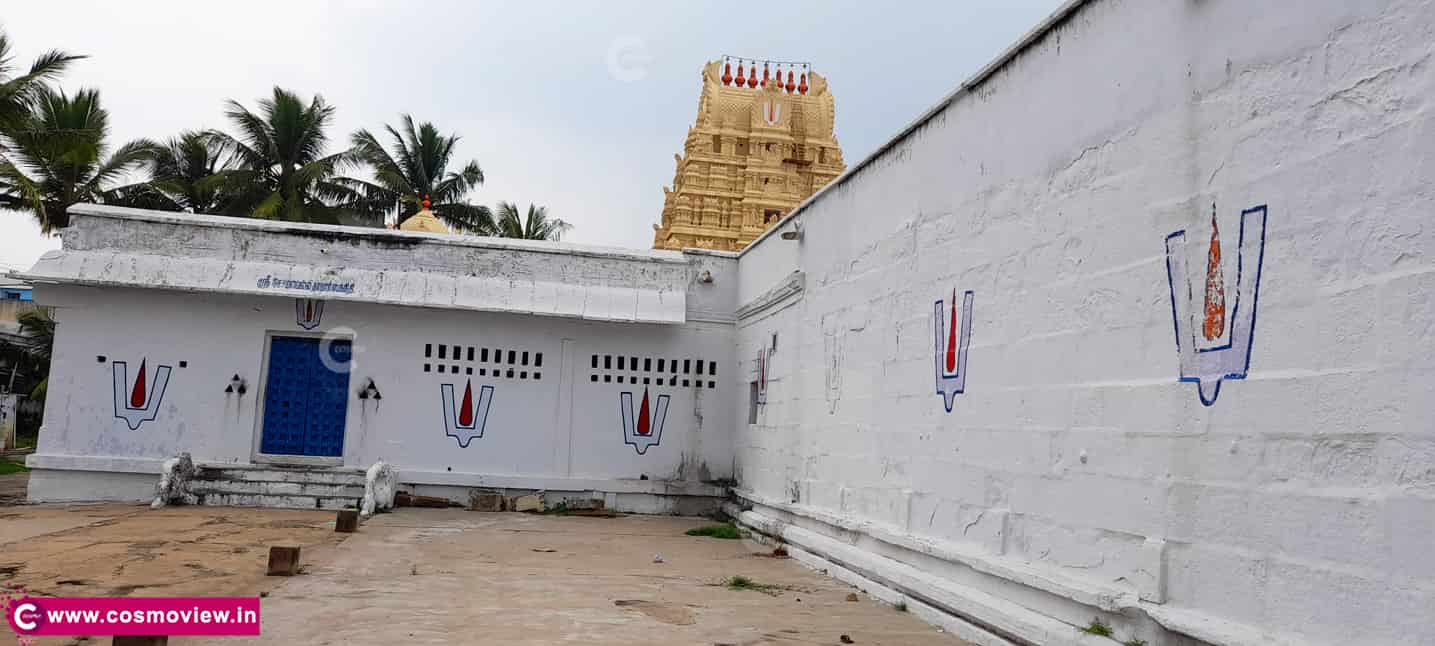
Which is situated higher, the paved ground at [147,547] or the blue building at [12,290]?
the blue building at [12,290]

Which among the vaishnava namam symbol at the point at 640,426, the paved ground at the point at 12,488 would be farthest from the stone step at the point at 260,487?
the vaishnava namam symbol at the point at 640,426

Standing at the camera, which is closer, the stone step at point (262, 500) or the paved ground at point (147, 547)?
the paved ground at point (147, 547)

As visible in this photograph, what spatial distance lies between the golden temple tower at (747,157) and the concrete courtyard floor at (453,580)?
15.6 meters

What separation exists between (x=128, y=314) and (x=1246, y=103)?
11914mm

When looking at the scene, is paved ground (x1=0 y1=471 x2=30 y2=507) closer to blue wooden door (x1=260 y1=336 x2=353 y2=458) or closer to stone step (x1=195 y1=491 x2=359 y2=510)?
stone step (x1=195 y1=491 x2=359 y2=510)

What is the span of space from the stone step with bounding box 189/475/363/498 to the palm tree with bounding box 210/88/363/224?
1155 cm

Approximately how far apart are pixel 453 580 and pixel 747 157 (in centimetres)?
2021

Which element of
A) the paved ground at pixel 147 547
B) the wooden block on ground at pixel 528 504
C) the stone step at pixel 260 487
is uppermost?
the stone step at pixel 260 487

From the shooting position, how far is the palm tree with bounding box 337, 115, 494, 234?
24688 millimetres

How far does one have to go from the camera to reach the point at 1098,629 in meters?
4.41

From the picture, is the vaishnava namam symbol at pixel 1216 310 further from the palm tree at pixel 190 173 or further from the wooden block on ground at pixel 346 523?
the palm tree at pixel 190 173

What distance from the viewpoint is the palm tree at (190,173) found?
21828mm

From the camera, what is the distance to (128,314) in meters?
11.9

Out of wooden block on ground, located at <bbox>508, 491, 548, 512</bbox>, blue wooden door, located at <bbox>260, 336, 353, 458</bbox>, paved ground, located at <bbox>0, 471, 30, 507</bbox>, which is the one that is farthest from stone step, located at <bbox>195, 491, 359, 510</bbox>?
paved ground, located at <bbox>0, 471, 30, 507</bbox>
